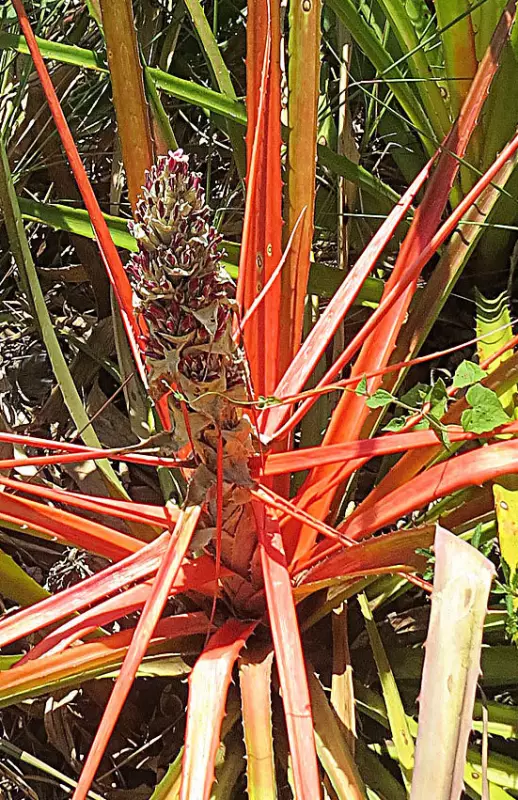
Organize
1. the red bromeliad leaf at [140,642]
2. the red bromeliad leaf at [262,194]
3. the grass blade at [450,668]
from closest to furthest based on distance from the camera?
the grass blade at [450,668] → the red bromeliad leaf at [140,642] → the red bromeliad leaf at [262,194]

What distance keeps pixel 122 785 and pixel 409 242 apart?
2.14ft

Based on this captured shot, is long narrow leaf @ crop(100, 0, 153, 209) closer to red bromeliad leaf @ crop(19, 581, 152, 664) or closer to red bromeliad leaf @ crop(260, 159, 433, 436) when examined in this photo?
red bromeliad leaf @ crop(260, 159, 433, 436)

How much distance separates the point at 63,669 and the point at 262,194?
44 centimetres

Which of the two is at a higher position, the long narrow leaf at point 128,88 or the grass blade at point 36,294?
the long narrow leaf at point 128,88

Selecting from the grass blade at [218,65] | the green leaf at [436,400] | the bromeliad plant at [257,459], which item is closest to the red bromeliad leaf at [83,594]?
the bromeliad plant at [257,459]

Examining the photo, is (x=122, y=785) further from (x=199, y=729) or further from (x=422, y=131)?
(x=422, y=131)

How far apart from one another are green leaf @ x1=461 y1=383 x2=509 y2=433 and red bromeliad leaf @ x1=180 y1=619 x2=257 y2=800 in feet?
0.85

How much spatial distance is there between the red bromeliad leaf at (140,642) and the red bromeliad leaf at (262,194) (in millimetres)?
201

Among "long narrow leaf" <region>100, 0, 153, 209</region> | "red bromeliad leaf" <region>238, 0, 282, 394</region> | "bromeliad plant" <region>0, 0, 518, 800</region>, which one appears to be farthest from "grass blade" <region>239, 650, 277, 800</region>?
"long narrow leaf" <region>100, 0, 153, 209</region>

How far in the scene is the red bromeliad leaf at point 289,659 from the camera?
50 centimetres

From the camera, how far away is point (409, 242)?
Answer: 0.75m

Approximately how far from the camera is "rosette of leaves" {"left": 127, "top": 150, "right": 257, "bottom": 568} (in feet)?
1.62

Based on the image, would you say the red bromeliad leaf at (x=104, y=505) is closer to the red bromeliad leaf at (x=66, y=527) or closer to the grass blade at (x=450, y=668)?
the red bromeliad leaf at (x=66, y=527)

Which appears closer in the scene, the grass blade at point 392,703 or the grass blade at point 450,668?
the grass blade at point 450,668
